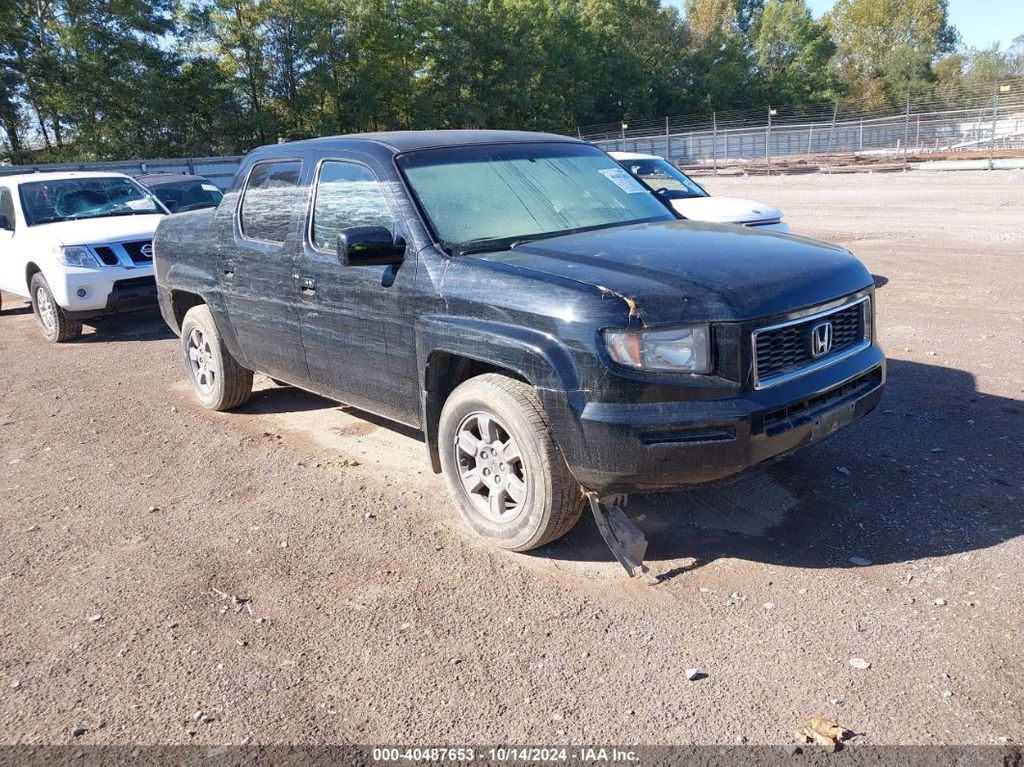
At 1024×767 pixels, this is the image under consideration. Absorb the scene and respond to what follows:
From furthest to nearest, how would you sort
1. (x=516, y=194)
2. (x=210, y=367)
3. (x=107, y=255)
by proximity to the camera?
(x=107, y=255), (x=210, y=367), (x=516, y=194)

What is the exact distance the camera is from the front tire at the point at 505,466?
369 centimetres

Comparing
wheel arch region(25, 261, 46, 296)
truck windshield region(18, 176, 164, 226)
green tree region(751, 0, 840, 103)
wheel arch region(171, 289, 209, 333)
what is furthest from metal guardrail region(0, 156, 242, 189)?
green tree region(751, 0, 840, 103)

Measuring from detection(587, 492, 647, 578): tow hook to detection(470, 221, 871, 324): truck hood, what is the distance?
0.92m

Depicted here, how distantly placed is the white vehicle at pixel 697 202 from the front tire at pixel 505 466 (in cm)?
567

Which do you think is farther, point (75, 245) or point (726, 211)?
point (726, 211)

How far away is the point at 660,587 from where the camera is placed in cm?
372

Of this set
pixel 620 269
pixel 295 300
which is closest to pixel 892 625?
pixel 620 269

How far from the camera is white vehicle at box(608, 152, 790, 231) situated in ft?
32.6

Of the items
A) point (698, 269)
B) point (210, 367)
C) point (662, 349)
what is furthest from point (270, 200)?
point (662, 349)

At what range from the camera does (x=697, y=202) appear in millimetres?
10500

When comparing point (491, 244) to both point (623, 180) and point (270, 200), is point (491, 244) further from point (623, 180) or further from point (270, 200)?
point (270, 200)

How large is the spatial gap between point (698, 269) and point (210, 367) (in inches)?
161

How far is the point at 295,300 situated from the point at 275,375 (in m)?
0.80

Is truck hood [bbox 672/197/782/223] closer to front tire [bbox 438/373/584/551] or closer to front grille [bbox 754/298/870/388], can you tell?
front grille [bbox 754/298/870/388]
